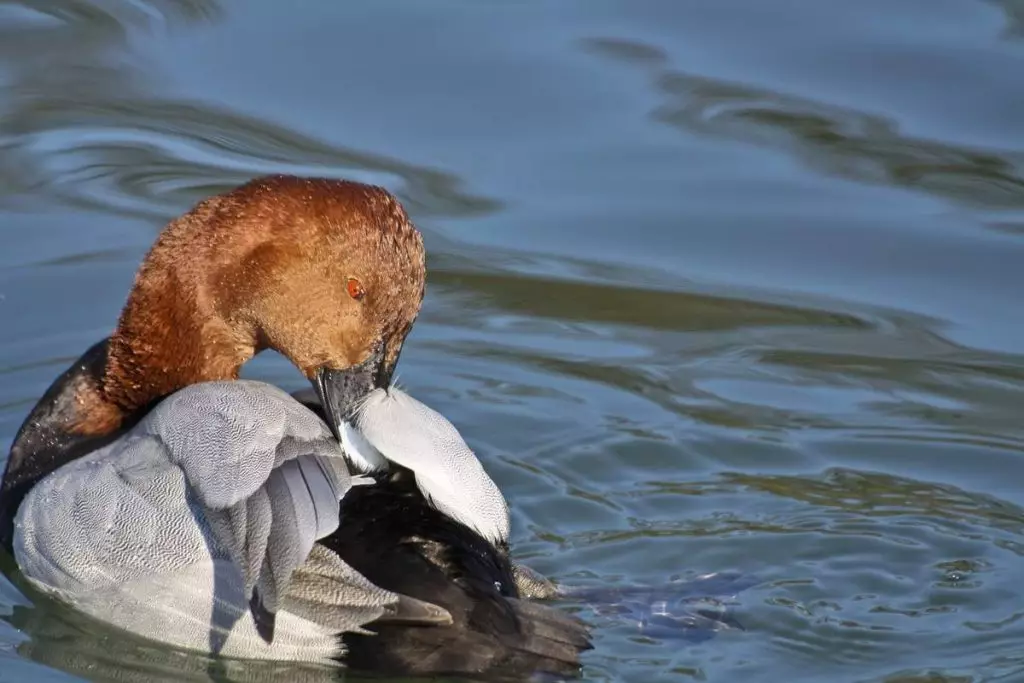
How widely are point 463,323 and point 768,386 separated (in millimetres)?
1042

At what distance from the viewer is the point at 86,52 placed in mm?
7992

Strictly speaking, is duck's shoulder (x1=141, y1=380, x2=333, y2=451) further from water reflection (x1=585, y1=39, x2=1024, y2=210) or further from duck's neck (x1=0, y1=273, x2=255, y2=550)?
water reflection (x1=585, y1=39, x2=1024, y2=210)

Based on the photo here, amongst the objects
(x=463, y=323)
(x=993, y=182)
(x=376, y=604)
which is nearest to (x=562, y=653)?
(x=376, y=604)

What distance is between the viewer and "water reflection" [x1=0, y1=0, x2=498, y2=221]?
277 inches

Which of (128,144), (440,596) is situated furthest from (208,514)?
(128,144)

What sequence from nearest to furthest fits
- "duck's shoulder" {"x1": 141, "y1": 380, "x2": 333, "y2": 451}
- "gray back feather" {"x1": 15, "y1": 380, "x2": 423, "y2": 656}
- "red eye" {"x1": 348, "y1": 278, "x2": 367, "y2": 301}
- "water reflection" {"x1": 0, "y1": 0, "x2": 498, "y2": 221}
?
"gray back feather" {"x1": 15, "y1": 380, "x2": 423, "y2": 656}, "duck's shoulder" {"x1": 141, "y1": 380, "x2": 333, "y2": 451}, "red eye" {"x1": 348, "y1": 278, "x2": 367, "y2": 301}, "water reflection" {"x1": 0, "y1": 0, "x2": 498, "y2": 221}

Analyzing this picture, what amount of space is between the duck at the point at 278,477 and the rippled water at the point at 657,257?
0.19m

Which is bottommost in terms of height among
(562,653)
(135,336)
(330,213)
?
(562,653)

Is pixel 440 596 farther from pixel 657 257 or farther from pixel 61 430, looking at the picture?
pixel 657 257

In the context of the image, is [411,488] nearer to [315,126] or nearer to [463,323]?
[463,323]

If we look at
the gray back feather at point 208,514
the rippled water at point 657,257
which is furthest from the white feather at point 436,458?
the rippled water at point 657,257

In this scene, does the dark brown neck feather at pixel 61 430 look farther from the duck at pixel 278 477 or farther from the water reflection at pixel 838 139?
the water reflection at pixel 838 139

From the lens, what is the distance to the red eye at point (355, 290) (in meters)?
4.66

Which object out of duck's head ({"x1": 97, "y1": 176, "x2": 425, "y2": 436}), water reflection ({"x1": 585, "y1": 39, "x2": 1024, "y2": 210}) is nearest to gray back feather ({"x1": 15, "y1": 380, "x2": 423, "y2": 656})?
duck's head ({"x1": 97, "y1": 176, "x2": 425, "y2": 436})
